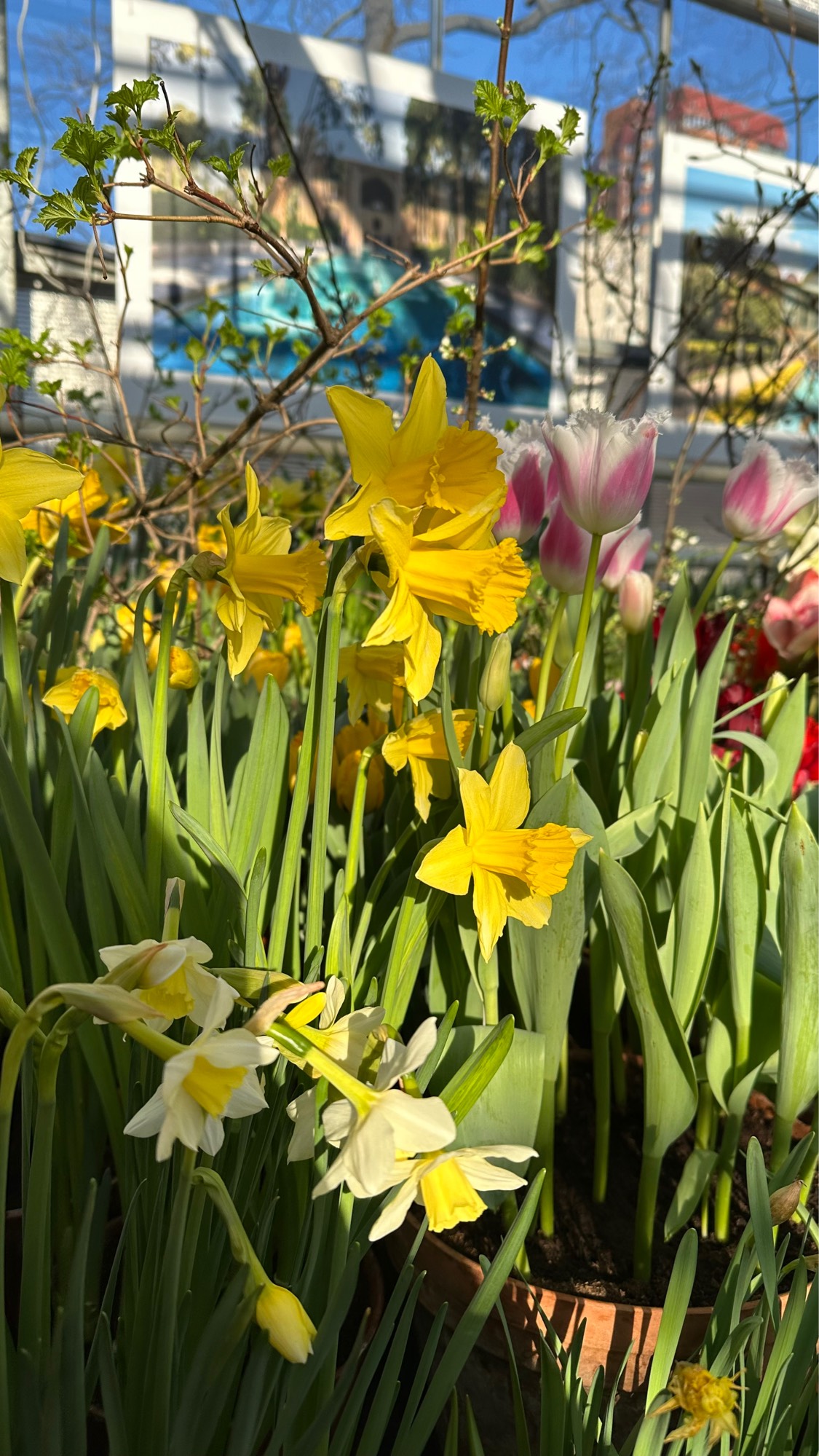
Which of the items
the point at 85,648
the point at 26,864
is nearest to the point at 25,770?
the point at 26,864

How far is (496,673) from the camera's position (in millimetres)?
593

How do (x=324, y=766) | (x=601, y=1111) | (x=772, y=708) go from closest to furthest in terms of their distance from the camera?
(x=324, y=766) < (x=601, y=1111) < (x=772, y=708)

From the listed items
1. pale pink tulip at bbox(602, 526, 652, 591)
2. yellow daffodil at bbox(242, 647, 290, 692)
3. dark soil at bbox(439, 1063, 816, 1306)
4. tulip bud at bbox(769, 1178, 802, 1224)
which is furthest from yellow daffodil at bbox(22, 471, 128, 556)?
tulip bud at bbox(769, 1178, 802, 1224)

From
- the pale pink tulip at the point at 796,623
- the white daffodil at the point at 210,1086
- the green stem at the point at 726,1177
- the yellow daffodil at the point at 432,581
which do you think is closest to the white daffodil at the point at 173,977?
the white daffodil at the point at 210,1086

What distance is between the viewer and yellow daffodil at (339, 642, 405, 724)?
617 mm

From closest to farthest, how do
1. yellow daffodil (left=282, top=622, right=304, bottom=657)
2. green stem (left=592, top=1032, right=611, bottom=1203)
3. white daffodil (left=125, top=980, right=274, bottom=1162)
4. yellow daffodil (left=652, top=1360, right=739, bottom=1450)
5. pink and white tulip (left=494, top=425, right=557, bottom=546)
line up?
white daffodil (left=125, top=980, right=274, bottom=1162), yellow daffodil (left=652, top=1360, right=739, bottom=1450), pink and white tulip (left=494, top=425, right=557, bottom=546), green stem (left=592, top=1032, right=611, bottom=1203), yellow daffodil (left=282, top=622, right=304, bottom=657)

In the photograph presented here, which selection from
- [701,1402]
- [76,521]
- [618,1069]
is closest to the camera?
[701,1402]

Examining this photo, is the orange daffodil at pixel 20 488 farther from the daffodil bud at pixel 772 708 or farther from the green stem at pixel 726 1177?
the daffodil bud at pixel 772 708

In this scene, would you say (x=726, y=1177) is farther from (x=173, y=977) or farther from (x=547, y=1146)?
(x=173, y=977)

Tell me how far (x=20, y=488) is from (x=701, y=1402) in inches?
22.1

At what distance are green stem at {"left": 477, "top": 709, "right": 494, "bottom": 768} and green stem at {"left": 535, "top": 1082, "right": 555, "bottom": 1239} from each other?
0.28 meters

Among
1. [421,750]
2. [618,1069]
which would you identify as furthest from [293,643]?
[421,750]

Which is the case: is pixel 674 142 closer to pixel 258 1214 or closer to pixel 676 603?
pixel 676 603

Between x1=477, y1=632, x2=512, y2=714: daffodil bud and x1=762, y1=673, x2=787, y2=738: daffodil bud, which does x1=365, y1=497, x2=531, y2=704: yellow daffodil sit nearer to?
x1=477, y1=632, x2=512, y2=714: daffodil bud
